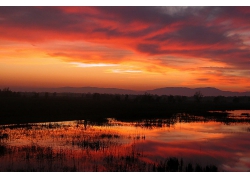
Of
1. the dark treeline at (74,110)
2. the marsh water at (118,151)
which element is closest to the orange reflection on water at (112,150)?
the marsh water at (118,151)

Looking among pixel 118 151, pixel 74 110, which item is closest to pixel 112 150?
pixel 118 151

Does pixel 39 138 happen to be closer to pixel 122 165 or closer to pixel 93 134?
pixel 93 134

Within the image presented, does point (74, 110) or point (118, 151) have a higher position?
point (74, 110)

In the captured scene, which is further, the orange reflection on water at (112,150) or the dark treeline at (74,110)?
the dark treeline at (74,110)

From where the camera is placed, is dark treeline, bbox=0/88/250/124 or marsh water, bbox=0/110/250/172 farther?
dark treeline, bbox=0/88/250/124

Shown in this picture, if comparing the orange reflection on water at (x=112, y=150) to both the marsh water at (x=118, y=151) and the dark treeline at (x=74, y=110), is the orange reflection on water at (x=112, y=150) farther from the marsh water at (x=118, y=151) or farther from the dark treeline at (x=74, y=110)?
the dark treeline at (x=74, y=110)

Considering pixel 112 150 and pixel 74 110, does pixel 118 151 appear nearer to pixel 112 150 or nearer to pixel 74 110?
pixel 112 150

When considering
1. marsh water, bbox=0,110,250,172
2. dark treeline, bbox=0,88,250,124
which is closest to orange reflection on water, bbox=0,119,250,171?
marsh water, bbox=0,110,250,172

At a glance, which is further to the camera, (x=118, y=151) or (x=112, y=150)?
(x=112, y=150)

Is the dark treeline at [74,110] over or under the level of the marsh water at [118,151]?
over

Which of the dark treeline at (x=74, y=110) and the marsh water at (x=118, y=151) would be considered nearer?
the marsh water at (x=118, y=151)

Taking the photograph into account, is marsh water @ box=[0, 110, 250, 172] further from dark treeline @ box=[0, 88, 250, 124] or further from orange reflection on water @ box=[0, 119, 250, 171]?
dark treeline @ box=[0, 88, 250, 124]
